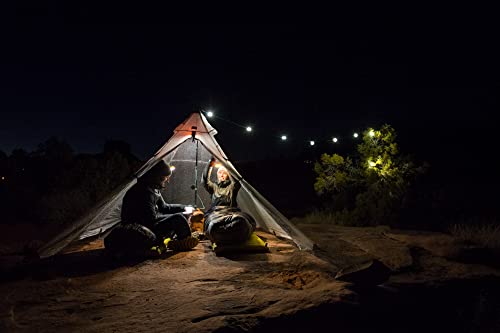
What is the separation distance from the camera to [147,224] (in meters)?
4.98

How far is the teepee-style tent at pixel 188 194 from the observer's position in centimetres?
507

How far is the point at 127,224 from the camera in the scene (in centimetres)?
469

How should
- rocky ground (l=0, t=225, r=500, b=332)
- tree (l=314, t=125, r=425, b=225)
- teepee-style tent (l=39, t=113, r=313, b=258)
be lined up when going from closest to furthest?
rocky ground (l=0, t=225, r=500, b=332)
teepee-style tent (l=39, t=113, r=313, b=258)
tree (l=314, t=125, r=425, b=225)

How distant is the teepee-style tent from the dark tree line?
1.24 m

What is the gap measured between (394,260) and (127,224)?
3816mm

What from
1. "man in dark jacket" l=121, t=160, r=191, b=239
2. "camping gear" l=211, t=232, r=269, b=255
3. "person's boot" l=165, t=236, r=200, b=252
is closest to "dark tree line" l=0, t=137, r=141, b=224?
"man in dark jacket" l=121, t=160, r=191, b=239

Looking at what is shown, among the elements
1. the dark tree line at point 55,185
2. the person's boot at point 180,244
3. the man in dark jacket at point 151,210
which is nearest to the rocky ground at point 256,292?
the person's boot at point 180,244

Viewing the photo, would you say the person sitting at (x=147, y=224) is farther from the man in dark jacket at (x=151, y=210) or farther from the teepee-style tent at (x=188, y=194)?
the teepee-style tent at (x=188, y=194)

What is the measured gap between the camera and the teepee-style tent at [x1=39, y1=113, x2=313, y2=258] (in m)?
5.07

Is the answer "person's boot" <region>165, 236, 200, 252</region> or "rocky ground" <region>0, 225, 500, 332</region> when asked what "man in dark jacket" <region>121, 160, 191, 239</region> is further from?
"rocky ground" <region>0, 225, 500, 332</region>

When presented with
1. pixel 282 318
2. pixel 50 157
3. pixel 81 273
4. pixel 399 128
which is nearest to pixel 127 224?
pixel 81 273

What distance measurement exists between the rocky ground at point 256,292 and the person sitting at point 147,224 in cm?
27

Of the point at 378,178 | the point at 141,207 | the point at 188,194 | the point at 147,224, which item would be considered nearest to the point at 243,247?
the point at 147,224

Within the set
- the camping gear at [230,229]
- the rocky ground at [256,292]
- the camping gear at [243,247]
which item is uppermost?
the camping gear at [230,229]
